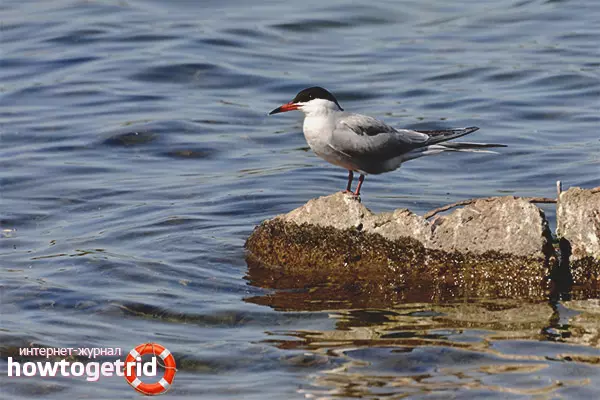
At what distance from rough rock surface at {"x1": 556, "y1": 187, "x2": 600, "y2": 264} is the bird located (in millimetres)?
1091

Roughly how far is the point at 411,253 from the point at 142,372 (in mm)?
2104

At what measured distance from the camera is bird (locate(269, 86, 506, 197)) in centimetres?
788

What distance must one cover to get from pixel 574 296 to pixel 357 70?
900 cm

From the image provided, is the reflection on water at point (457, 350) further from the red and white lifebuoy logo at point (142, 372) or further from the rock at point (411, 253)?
the red and white lifebuoy logo at point (142, 372)

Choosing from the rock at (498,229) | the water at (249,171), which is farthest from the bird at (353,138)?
the water at (249,171)

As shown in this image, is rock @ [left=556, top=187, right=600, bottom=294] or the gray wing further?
the gray wing

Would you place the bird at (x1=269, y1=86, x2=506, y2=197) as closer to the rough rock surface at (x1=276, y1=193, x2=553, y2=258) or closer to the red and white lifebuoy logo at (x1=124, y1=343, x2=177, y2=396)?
the rough rock surface at (x1=276, y1=193, x2=553, y2=258)

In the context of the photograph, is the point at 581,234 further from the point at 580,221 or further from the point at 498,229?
the point at 498,229

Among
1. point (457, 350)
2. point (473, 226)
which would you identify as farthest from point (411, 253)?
point (457, 350)

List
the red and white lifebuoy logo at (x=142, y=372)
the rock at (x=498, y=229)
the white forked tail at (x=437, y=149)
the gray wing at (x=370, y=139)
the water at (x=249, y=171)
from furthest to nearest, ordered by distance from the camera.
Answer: the white forked tail at (x=437, y=149) < the gray wing at (x=370, y=139) < the rock at (x=498, y=229) < the water at (x=249, y=171) < the red and white lifebuoy logo at (x=142, y=372)

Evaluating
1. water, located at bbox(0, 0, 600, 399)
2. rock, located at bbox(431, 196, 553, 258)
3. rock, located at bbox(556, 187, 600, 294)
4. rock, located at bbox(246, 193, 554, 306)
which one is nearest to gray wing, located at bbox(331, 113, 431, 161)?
rock, located at bbox(246, 193, 554, 306)

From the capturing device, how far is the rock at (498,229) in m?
6.93

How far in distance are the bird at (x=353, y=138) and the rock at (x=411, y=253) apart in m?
0.42

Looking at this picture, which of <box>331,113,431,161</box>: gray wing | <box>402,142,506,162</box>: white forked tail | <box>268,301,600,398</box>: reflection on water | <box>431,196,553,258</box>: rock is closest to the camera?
<box>268,301,600,398</box>: reflection on water
